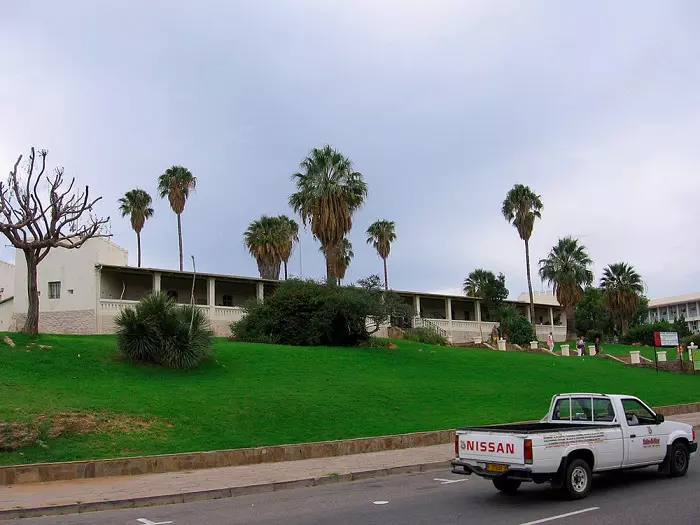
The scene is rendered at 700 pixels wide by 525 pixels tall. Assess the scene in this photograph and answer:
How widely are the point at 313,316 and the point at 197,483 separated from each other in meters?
20.6

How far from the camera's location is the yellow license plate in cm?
997

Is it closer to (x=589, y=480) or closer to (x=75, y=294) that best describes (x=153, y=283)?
(x=75, y=294)

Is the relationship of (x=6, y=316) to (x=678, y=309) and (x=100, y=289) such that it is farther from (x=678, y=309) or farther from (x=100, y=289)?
(x=678, y=309)

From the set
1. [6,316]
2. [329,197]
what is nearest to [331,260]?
[329,197]

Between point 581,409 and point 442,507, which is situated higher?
point 581,409

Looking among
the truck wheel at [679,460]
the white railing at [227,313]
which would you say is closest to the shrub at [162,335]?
the truck wheel at [679,460]

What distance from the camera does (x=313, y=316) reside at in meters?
33.1

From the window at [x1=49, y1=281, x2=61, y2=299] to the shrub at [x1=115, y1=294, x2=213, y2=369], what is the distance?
56.9 ft

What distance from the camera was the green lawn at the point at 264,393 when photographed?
52.4ft

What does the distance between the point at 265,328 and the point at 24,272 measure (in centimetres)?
1547

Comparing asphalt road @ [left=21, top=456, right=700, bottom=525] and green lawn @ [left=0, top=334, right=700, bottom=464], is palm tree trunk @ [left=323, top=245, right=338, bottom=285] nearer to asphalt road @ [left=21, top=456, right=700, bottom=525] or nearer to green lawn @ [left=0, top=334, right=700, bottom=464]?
green lawn @ [left=0, top=334, right=700, bottom=464]

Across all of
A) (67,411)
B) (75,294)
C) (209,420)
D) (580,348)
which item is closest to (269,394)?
(209,420)

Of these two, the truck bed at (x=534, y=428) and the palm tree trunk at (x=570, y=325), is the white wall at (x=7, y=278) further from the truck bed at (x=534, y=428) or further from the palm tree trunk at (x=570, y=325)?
the palm tree trunk at (x=570, y=325)

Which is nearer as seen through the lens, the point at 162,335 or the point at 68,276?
the point at 162,335
